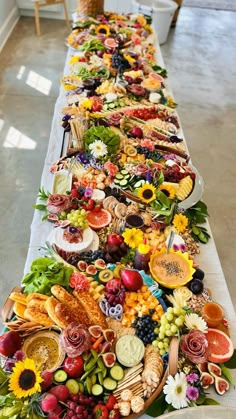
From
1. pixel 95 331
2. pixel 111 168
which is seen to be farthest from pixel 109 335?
pixel 111 168

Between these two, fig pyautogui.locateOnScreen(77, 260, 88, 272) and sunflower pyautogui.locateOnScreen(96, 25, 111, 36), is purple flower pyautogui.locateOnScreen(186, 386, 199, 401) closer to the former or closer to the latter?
fig pyautogui.locateOnScreen(77, 260, 88, 272)

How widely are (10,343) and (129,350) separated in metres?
0.52

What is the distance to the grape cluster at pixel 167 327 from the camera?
A: 164cm

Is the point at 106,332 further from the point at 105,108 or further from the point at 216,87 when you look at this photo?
the point at 216,87

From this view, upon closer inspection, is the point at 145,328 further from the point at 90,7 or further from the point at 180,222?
the point at 90,7

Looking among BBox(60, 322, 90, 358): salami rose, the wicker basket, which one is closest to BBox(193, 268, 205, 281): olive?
BBox(60, 322, 90, 358): salami rose

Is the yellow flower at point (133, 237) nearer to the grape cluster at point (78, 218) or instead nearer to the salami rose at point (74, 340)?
the grape cluster at point (78, 218)

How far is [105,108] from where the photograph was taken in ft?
9.84

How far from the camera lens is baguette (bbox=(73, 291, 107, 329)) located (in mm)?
1711

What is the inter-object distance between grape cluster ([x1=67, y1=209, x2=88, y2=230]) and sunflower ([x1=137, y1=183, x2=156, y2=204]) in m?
0.37

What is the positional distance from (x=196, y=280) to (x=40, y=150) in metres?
2.69

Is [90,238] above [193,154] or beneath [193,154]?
above

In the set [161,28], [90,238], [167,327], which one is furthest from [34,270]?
[161,28]

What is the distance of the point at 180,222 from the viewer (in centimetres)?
220
